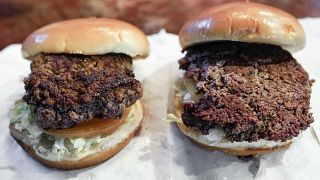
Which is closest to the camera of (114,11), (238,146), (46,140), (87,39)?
(238,146)

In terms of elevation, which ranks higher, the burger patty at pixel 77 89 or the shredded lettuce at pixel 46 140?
the burger patty at pixel 77 89

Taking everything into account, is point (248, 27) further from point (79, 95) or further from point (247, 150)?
point (79, 95)

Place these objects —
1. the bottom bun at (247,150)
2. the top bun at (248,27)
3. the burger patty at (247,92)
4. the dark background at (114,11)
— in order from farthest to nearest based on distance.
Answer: the dark background at (114,11)
the top bun at (248,27)
the bottom bun at (247,150)
the burger patty at (247,92)

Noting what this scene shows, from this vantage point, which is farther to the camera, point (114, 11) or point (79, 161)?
point (114, 11)

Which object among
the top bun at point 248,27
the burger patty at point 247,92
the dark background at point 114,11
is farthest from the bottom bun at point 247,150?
the dark background at point 114,11

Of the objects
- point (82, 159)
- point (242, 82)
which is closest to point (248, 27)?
point (242, 82)

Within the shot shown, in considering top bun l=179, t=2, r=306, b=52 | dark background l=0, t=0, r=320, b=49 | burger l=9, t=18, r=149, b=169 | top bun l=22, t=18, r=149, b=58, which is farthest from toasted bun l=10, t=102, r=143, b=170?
dark background l=0, t=0, r=320, b=49

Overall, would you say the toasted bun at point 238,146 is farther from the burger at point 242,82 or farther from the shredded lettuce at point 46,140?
the shredded lettuce at point 46,140

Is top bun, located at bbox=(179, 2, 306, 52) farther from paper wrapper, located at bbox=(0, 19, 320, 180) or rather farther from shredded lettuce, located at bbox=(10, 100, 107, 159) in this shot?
shredded lettuce, located at bbox=(10, 100, 107, 159)

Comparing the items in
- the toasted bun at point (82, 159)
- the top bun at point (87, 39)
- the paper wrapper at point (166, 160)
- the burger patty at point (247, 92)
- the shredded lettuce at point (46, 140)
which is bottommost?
the paper wrapper at point (166, 160)
